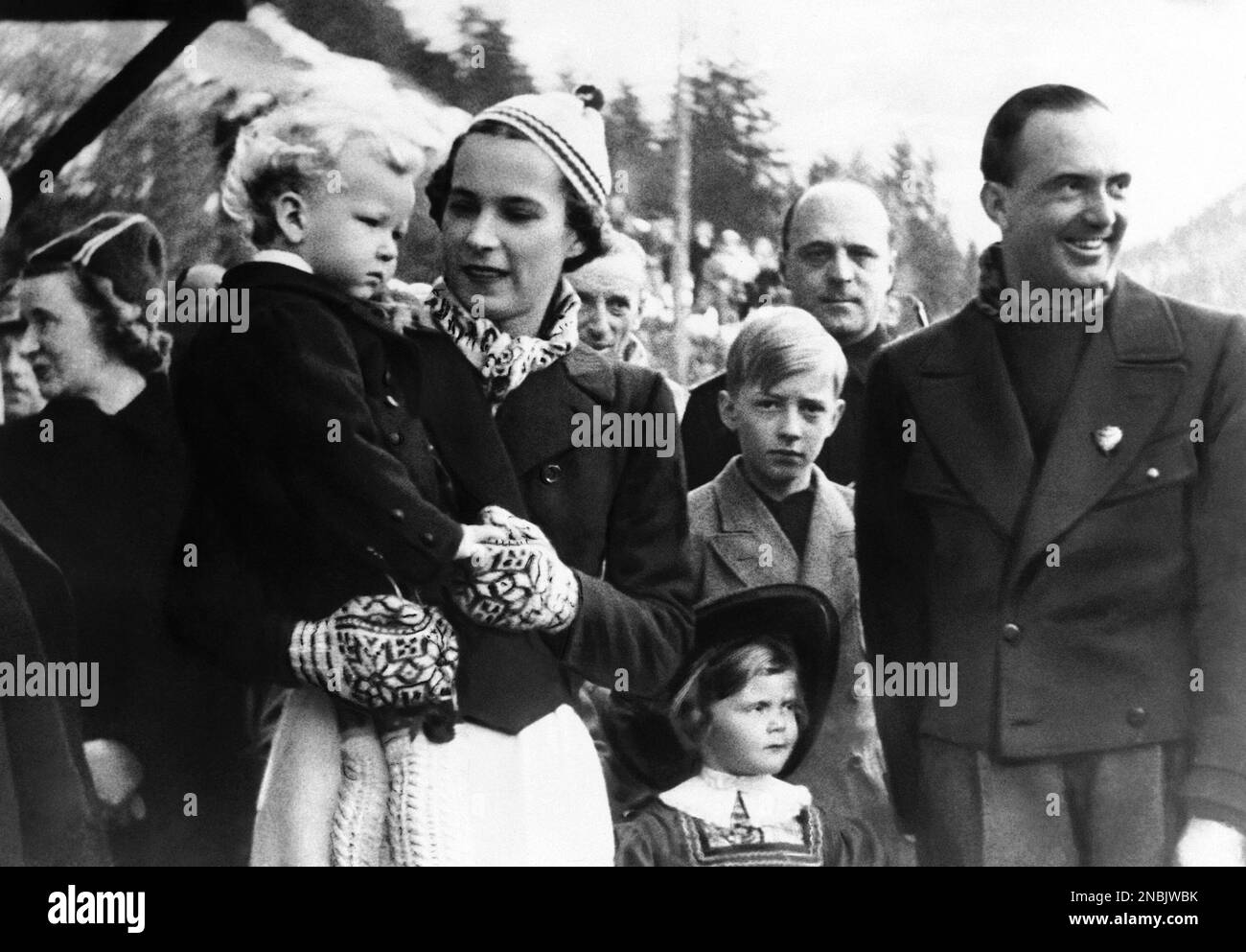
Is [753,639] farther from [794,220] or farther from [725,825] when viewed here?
[794,220]

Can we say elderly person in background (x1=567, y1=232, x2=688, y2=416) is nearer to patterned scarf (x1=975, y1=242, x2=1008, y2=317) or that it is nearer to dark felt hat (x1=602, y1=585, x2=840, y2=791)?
dark felt hat (x1=602, y1=585, x2=840, y2=791)

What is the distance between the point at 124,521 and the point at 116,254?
741 millimetres

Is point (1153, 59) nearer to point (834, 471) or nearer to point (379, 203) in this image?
point (834, 471)

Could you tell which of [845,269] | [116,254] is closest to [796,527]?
[845,269]

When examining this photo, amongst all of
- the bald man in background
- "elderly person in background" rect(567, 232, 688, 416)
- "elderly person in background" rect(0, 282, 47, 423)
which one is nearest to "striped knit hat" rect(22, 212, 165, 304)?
"elderly person in background" rect(0, 282, 47, 423)

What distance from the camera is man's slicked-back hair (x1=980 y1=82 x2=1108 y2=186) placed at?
599 cm

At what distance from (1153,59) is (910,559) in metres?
1.61

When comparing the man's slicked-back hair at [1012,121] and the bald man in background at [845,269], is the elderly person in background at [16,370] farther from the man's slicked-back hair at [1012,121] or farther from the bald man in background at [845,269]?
the man's slicked-back hair at [1012,121]

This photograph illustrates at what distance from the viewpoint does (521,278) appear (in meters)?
5.82

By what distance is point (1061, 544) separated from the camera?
5.90m

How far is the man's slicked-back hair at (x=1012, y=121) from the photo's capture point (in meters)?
5.99

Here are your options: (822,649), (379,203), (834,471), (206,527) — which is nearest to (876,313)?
(834,471)

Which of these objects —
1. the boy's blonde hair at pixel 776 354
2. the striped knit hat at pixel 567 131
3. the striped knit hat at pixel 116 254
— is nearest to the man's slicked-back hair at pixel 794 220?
the boy's blonde hair at pixel 776 354
